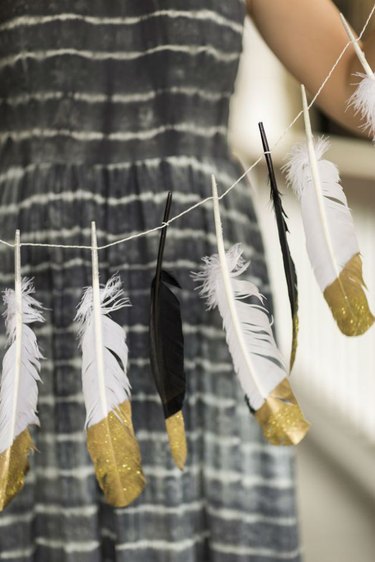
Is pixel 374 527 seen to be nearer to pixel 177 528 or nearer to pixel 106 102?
pixel 177 528

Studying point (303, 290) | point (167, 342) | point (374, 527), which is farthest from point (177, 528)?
point (303, 290)

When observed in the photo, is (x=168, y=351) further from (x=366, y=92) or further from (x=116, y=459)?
(x=366, y=92)

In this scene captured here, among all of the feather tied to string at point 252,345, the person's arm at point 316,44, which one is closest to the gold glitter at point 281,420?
the feather tied to string at point 252,345

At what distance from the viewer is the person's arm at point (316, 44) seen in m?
0.70

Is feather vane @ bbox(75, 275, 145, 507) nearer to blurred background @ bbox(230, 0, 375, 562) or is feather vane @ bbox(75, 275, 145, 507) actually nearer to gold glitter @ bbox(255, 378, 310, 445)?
gold glitter @ bbox(255, 378, 310, 445)

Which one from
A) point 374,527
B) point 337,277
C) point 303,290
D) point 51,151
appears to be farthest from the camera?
point 303,290

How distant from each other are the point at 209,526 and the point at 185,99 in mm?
→ 329

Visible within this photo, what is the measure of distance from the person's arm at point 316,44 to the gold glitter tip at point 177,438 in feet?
0.92

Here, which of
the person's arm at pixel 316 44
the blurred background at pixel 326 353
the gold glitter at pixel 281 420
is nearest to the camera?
the gold glitter at pixel 281 420

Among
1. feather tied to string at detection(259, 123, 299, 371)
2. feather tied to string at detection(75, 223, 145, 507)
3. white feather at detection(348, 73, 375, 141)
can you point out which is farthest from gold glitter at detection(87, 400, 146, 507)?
white feather at detection(348, 73, 375, 141)

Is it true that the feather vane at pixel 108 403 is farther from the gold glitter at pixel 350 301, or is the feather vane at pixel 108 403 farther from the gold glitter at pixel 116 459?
the gold glitter at pixel 350 301

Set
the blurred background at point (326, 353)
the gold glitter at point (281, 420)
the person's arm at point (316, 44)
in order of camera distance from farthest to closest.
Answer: the blurred background at point (326, 353)
the person's arm at point (316, 44)
the gold glitter at point (281, 420)

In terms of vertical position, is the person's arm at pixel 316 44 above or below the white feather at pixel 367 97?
above

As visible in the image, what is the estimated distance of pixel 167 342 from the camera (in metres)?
0.61
